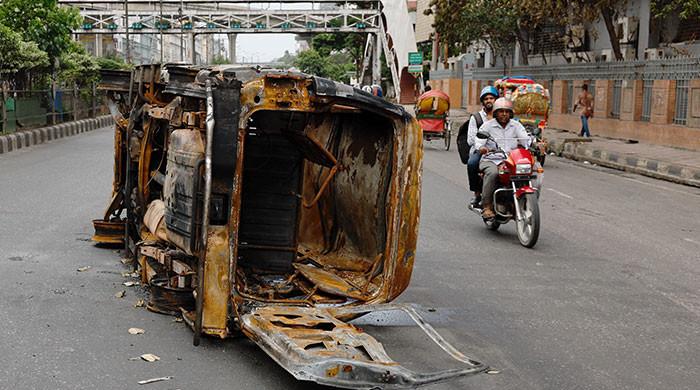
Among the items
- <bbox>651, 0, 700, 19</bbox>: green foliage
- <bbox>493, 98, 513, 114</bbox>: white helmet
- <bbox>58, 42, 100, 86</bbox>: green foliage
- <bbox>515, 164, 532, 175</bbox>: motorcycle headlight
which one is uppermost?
<bbox>651, 0, 700, 19</bbox>: green foliage

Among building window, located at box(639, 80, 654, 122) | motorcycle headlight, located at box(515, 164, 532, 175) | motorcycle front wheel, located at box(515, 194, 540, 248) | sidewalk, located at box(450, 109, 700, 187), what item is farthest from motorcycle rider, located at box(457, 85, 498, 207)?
building window, located at box(639, 80, 654, 122)

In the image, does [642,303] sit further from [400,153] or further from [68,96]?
[68,96]

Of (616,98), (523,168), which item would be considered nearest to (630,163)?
(616,98)

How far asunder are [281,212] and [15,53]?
1840 cm

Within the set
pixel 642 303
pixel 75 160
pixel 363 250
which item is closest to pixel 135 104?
pixel 363 250

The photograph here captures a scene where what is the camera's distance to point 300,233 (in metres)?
7.36

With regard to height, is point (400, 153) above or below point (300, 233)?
above

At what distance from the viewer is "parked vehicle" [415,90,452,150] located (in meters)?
22.9

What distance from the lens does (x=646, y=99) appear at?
83.4 feet

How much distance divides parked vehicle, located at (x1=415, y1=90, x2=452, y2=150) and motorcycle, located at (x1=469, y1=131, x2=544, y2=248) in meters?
12.8

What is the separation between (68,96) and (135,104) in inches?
915

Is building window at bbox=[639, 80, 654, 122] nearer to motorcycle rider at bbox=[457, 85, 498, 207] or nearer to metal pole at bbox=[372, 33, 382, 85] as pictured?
motorcycle rider at bbox=[457, 85, 498, 207]

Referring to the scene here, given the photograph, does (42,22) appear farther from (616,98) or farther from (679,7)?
(679,7)

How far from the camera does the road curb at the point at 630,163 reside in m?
17.5
